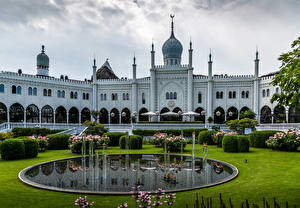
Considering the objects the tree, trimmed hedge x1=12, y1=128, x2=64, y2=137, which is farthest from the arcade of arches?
the tree

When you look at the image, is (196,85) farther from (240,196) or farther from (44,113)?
(240,196)

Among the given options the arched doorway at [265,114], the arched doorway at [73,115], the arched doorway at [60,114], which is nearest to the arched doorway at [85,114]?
the arched doorway at [73,115]

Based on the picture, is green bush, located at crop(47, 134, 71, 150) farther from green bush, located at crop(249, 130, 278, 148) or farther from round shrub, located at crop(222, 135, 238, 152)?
green bush, located at crop(249, 130, 278, 148)

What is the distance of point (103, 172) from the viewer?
9.66 m

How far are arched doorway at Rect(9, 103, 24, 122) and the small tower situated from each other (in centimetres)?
1195

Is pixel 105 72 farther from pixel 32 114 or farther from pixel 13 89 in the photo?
pixel 13 89

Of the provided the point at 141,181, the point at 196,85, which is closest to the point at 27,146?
the point at 141,181

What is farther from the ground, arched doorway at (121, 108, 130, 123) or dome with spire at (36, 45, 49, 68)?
dome with spire at (36, 45, 49, 68)

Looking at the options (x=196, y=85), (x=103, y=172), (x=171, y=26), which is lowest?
(x=103, y=172)

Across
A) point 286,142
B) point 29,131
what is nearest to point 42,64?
point 29,131

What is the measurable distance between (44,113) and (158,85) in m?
21.2

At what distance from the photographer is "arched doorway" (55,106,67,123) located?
42219 mm

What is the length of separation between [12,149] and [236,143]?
1433cm

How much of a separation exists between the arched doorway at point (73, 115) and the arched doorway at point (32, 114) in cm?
619
